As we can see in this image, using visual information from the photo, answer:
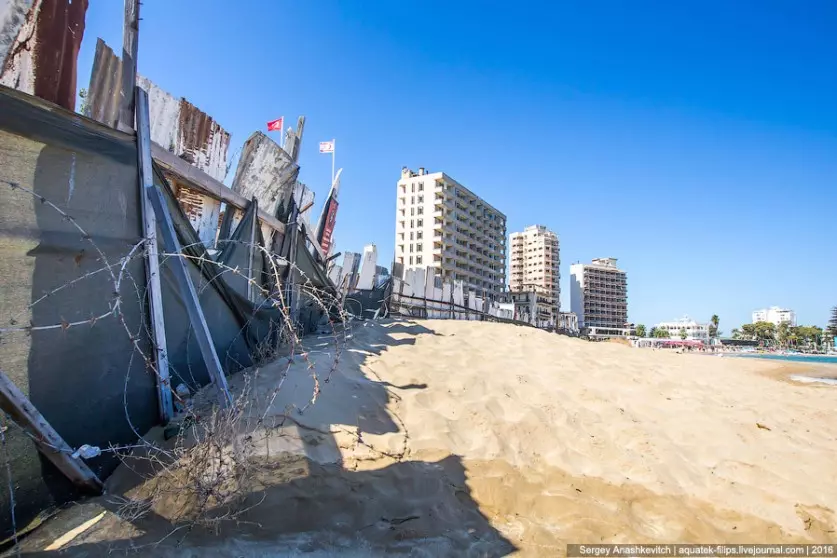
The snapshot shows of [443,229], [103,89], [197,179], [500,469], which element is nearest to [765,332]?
[443,229]

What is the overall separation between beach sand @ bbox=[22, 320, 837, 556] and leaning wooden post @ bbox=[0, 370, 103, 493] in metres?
0.18

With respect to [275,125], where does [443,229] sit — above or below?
above

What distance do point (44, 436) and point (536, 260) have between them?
110m

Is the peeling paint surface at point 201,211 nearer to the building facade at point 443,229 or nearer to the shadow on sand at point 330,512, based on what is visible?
the shadow on sand at point 330,512

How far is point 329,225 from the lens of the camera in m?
7.91

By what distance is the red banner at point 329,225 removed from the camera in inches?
305

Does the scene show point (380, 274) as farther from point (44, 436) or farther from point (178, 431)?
point (44, 436)

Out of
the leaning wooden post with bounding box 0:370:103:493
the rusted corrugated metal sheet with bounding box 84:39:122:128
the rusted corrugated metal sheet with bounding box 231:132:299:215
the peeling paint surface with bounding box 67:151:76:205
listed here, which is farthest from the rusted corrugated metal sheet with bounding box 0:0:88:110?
the rusted corrugated metal sheet with bounding box 231:132:299:215

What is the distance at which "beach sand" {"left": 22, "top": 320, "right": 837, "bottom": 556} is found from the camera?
2348 millimetres

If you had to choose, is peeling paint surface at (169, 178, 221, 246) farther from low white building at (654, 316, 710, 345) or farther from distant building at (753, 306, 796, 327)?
distant building at (753, 306, 796, 327)

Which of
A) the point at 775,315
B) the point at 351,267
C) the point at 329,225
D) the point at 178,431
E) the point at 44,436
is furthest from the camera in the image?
the point at 775,315

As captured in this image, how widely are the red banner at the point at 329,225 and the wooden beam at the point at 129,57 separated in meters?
4.71

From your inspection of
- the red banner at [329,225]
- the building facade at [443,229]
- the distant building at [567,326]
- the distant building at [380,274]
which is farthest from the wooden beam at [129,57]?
the building facade at [443,229]

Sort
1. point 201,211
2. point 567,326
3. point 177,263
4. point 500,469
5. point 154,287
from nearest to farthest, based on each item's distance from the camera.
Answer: point 154,287, point 177,263, point 500,469, point 201,211, point 567,326
